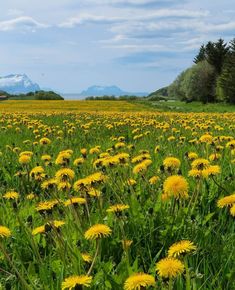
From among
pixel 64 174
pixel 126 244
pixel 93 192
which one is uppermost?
pixel 64 174

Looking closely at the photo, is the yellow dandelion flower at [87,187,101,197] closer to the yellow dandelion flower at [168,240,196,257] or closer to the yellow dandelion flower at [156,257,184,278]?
the yellow dandelion flower at [168,240,196,257]

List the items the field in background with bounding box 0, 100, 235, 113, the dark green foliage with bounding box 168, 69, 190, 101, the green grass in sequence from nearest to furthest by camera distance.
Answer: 1. the field in background with bounding box 0, 100, 235, 113
2. the green grass
3. the dark green foliage with bounding box 168, 69, 190, 101

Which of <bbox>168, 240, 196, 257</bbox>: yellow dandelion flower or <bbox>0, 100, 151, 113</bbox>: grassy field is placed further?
<bbox>0, 100, 151, 113</bbox>: grassy field

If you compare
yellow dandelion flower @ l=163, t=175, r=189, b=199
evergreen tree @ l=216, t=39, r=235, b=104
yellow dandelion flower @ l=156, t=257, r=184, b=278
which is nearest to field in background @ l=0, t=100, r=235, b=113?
evergreen tree @ l=216, t=39, r=235, b=104

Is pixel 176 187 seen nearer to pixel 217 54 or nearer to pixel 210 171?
pixel 210 171

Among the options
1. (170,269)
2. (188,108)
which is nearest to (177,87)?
(188,108)

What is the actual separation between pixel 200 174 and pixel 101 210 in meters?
0.73

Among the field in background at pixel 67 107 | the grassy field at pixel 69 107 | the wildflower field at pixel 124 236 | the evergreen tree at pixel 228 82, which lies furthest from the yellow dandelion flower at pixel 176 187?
the evergreen tree at pixel 228 82

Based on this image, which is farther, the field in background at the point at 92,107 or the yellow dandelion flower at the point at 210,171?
the field in background at the point at 92,107

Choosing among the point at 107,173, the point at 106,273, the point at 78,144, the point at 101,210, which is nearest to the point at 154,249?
the point at 101,210

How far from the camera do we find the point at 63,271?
2432mm

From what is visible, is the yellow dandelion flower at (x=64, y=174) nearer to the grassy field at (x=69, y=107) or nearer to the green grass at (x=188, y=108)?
the grassy field at (x=69, y=107)

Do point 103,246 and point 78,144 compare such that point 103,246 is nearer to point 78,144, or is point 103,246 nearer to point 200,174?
point 200,174

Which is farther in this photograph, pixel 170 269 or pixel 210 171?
pixel 210 171
